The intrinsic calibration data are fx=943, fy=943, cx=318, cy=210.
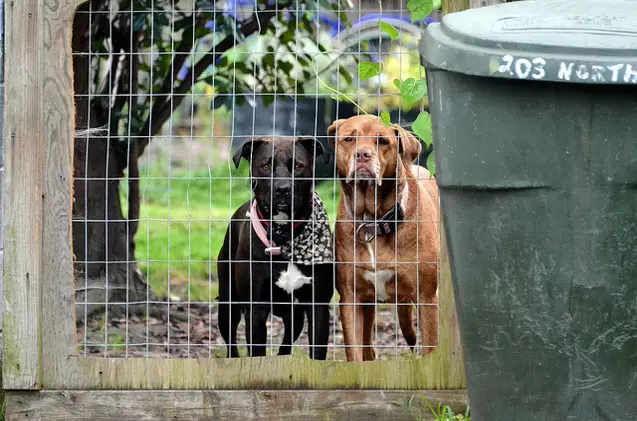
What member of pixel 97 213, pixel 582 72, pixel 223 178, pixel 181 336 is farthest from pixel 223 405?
pixel 181 336

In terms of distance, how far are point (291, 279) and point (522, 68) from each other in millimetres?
2555

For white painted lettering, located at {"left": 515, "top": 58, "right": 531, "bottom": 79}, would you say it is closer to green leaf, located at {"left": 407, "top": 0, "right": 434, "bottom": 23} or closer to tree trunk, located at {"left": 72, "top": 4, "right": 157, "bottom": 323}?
green leaf, located at {"left": 407, "top": 0, "right": 434, "bottom": 23}

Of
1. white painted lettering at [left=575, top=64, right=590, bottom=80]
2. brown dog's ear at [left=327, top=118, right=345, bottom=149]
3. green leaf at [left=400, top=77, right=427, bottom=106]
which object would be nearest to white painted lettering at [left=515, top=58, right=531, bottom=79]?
white painted lettering at [left=575, top=64, right=590, bottom=80]

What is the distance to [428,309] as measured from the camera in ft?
14.5

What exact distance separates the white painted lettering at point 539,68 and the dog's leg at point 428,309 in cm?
181

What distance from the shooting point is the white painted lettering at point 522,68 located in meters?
2.57

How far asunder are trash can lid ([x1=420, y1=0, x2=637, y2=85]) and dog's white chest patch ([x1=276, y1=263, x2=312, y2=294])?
7.26 ft

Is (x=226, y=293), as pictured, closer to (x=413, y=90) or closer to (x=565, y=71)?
(x=413, y=90)

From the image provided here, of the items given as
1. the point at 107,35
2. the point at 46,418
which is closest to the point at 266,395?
the point at 46,418

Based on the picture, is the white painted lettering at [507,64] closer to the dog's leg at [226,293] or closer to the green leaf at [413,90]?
the green leaf at [413,90]

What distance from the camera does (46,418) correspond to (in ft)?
12.7

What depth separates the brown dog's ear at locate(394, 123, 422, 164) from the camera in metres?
4.40

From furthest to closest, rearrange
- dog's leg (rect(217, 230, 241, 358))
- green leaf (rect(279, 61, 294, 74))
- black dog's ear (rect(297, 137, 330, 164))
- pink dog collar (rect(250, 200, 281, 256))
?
green leaf (rect(279, 61, 294, 74)), dog's leg (rect(217, 230, 241, 358)), pink dog collar (rect(250, 200, 281, 256)), black dog's ear (rect(297, 137, 330, 164))

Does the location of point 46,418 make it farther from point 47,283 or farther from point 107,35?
point 107,35
